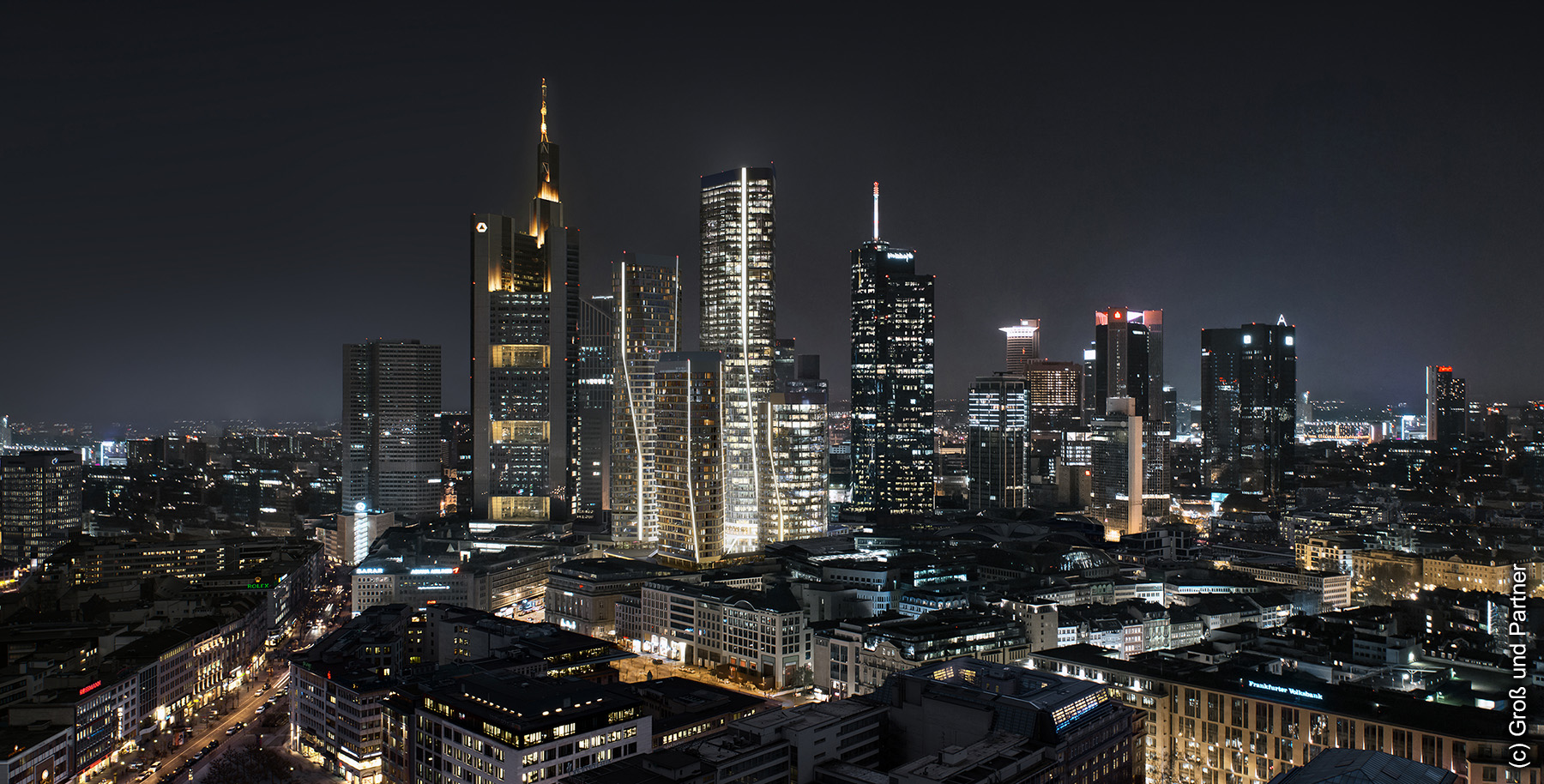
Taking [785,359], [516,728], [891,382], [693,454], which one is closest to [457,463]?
[785,359]

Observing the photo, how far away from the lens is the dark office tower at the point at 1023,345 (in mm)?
123562

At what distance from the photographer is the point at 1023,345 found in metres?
124

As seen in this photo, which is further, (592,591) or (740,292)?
(740,292)

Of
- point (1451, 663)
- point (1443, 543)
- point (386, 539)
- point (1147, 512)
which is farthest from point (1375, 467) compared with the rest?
point (386, 539)

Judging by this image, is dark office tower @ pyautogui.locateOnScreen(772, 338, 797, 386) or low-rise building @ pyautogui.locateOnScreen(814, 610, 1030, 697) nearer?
low-rise building @ pyautogui.locateOnScreen(814, 610, 1030, 697)

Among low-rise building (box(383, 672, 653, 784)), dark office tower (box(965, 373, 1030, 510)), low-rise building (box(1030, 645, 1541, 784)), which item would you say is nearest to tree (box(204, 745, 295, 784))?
low-rise building (box(383, 672, 653, 784))

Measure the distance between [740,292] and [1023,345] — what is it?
63159 millimetres

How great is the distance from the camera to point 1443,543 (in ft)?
186

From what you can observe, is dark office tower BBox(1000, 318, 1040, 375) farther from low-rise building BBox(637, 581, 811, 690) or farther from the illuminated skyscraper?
low-rise building BBox(637, 581, 811, 690)

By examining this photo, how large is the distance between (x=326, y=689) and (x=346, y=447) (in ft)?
206

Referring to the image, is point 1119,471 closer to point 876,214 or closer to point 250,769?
point 876,214

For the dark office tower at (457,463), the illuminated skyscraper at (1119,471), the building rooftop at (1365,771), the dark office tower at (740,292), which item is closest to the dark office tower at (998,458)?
the illuminated skyscraper at (1119,471)

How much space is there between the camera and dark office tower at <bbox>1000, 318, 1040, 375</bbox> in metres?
124

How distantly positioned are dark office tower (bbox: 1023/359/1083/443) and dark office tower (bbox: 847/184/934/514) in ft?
88.8
